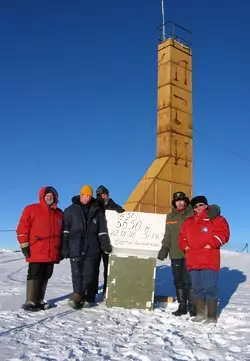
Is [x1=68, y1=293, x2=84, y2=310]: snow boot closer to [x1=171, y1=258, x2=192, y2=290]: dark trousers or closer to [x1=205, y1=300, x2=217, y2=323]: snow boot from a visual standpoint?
[x1=171, y1=258, x2=192, y2=290]: dark trousers

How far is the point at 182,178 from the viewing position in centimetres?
1825

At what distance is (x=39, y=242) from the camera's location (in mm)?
5469

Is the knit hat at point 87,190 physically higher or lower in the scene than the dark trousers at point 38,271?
higher

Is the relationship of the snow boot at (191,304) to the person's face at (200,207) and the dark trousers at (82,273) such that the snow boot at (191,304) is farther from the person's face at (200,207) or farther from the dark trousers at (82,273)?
the dark trousers at (82,273)

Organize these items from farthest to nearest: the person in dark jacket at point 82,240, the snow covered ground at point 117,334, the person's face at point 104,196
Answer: the person's face at point 104,196 → the person in dark jacket at point 82,240 → the snow covered ground at point 117,334

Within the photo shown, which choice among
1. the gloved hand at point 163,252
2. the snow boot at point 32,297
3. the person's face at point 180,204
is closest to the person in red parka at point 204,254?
the person's face at point 180,204

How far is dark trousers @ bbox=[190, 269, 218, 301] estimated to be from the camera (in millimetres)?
5051

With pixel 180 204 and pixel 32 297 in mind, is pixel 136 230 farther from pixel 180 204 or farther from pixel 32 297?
pixel 32 297

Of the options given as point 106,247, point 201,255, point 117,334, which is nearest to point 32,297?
point 106,247

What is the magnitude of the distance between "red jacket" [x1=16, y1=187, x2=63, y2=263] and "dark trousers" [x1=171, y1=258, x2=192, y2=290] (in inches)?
63.5

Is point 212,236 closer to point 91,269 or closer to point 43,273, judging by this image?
point 91,269

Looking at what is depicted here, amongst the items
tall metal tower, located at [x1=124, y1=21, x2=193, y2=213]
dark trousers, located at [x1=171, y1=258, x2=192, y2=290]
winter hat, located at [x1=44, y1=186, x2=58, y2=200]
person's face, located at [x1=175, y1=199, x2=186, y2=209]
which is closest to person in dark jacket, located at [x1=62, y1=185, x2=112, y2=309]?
winter hat, located at [x1=44, y1=186, x2=58, y2=200]

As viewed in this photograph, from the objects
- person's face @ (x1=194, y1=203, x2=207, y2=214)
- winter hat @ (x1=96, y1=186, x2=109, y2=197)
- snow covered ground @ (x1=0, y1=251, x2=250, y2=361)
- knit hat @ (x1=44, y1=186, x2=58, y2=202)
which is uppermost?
winter hat @ (x1=96, y1=186, x2=109, y2=197)

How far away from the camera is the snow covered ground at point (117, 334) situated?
140 inches
